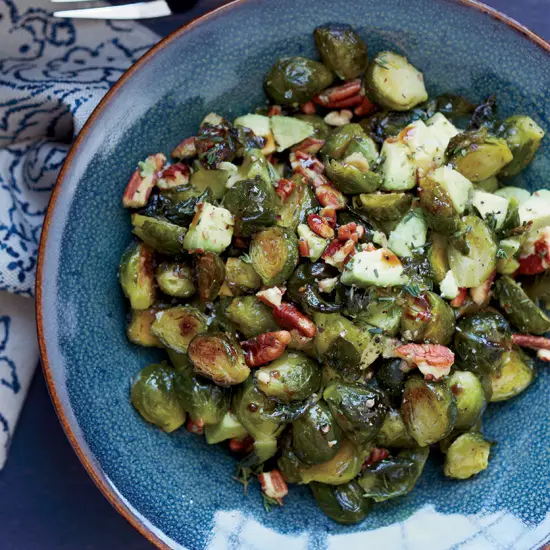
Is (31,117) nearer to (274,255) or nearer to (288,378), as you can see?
(274,255)

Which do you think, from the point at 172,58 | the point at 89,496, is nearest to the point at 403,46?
the point at 172,58

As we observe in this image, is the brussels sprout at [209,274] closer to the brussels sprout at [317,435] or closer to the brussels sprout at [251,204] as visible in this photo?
the brussels sprout at [251,204]

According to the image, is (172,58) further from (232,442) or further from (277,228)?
(232,442)

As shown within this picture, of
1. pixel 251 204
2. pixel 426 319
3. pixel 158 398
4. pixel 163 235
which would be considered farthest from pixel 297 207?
pixel 158 398

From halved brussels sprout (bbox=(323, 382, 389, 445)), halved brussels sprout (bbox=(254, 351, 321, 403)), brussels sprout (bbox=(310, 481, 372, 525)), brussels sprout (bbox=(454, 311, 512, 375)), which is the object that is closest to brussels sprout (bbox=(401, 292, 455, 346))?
brussels sprout (bbox=(454, 311, 512, 375))

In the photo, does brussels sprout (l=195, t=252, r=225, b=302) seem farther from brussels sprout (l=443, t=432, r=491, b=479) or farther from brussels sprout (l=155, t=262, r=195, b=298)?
brussels sprout (l=443, t=432, r=491, b=479)
